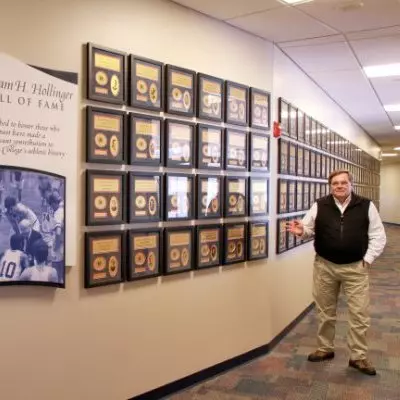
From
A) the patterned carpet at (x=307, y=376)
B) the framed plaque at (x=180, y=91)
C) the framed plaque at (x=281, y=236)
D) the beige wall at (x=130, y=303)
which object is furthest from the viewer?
the framed plaque at (x=281, y=236)

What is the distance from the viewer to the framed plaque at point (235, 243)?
11.1ft

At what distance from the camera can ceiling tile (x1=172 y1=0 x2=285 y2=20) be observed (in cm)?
299

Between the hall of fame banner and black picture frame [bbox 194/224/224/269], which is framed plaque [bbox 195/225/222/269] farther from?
the hall of fame banner

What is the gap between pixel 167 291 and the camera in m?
2.98

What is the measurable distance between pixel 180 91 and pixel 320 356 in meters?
2.21

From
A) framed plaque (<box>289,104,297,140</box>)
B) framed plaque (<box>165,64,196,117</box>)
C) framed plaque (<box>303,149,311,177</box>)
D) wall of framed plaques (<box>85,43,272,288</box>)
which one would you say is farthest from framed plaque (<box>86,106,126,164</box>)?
framed plaque (<box>303,149,311,177</box>)

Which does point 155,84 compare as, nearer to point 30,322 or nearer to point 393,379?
point 30,322

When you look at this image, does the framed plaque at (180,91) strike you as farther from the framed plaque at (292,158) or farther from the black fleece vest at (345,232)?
the framed plaque at (292,158)

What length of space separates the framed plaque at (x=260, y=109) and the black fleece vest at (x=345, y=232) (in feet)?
2.58

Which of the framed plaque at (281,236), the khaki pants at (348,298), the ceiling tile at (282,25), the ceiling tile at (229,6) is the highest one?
the ceiling tile at (282,25)

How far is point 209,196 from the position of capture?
10.6ft

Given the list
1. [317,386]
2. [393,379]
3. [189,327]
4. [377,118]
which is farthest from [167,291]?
[377,118]

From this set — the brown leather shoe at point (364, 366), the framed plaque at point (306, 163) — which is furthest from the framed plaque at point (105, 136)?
the framed plaque at point (306, 163)

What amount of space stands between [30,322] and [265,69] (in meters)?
2.56
